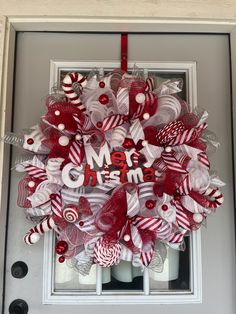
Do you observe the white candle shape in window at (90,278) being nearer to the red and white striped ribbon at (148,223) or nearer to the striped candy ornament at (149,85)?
the red and white striped ribbon at (148,223)

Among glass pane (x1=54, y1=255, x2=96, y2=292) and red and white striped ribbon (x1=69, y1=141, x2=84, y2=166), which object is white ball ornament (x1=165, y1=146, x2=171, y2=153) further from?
glass pane (x1=54, y1=255, x2=96, y2=292)

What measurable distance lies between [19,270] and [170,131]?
0.65 m

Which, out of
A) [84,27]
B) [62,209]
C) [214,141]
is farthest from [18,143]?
[214,141]

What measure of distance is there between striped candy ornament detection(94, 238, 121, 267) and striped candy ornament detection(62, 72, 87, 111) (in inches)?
15.4

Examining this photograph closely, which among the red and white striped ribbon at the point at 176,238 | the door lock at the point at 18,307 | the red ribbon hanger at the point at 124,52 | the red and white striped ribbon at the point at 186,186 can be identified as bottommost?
the door lock at the point at 18,307

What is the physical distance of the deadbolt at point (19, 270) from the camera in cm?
111

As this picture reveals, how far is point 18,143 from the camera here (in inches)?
40.4

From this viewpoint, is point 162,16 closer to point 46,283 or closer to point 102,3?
point 102,3

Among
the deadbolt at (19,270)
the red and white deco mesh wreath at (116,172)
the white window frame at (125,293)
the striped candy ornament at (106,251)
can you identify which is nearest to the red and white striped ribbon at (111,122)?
the red and white deco mesh wreath at (116,172)

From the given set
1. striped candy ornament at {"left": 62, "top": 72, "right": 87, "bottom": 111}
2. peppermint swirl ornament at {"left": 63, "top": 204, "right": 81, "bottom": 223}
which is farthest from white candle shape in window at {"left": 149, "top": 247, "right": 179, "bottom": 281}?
striped candy ornament at {"left": 62, "top": 72, "right": 87, "bottom": 111}

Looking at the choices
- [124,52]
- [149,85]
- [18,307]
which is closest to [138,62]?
[124,52]

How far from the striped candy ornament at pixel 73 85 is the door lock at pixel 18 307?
0.65m

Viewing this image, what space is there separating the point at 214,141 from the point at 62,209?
19.5 inches

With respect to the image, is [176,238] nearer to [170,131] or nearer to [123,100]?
[170,131]
